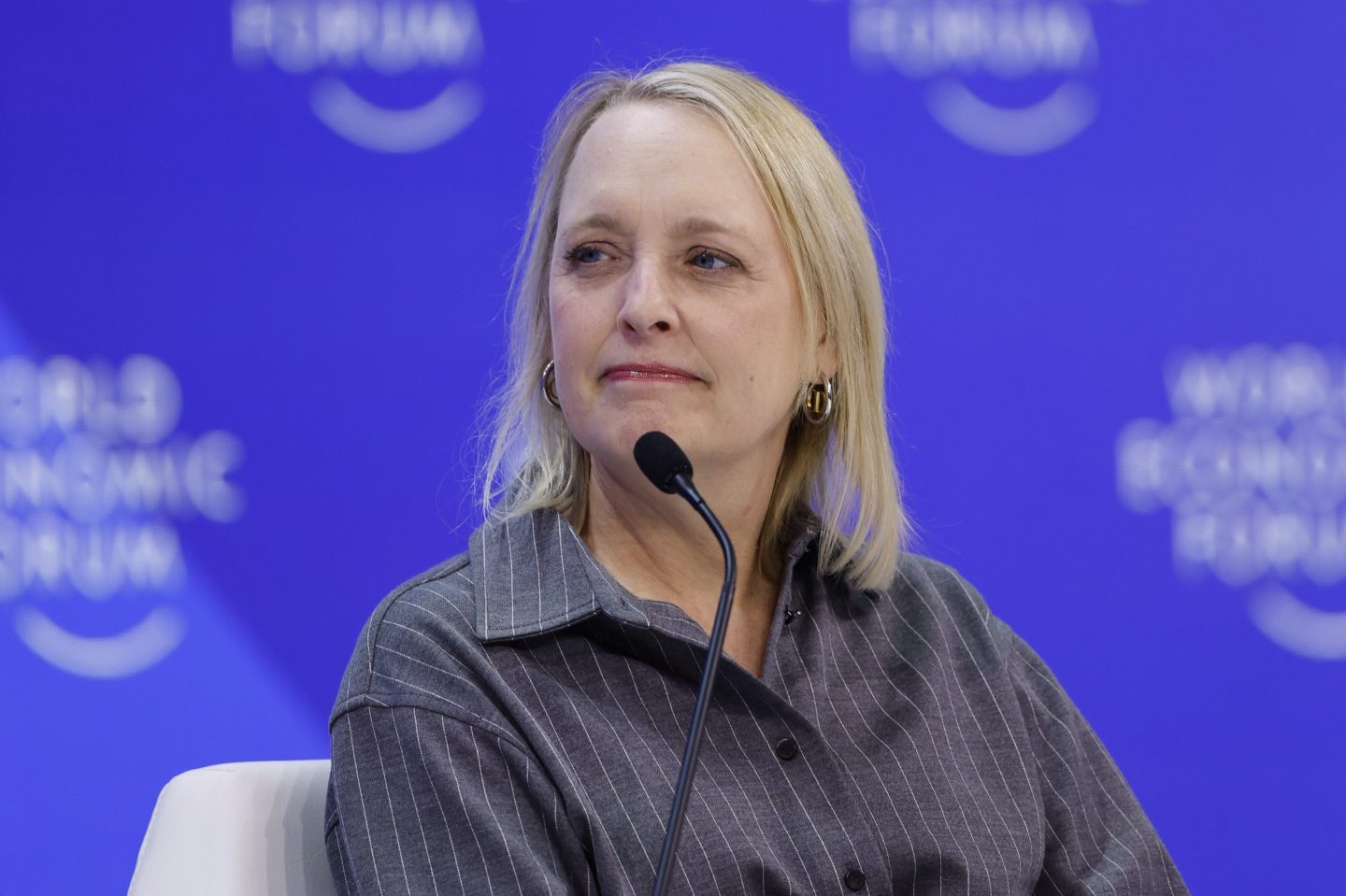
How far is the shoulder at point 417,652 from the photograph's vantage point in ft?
3.85

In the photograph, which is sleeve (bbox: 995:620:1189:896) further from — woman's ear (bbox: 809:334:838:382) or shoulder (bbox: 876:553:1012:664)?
woman's ear (bbox: 809:334:838:382)

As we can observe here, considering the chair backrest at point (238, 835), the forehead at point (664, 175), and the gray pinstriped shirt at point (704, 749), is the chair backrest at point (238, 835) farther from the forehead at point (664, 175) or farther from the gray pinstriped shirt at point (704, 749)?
the forehead at point (664, 175)

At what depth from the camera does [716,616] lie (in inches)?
39.8

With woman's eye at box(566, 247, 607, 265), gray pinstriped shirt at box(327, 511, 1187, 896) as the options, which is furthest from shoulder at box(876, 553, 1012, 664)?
woman's eye at box(566, 247, 607, 265)

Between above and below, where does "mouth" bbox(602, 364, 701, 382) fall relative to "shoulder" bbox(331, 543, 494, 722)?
above

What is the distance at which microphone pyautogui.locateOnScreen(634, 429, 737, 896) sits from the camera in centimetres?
85

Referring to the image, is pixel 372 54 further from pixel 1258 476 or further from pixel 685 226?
pixel 1258 476

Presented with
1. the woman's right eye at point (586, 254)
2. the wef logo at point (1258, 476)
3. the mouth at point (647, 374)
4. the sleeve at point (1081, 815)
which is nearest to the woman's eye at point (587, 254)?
the woman's right eye at point (586, 254)

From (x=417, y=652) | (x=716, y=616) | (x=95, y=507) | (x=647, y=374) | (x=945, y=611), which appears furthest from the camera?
(x=95, y=507)

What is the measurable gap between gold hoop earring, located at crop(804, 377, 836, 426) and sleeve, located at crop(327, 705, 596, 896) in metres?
0.54

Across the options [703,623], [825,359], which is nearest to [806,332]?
[825,359]

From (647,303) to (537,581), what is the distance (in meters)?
0.28

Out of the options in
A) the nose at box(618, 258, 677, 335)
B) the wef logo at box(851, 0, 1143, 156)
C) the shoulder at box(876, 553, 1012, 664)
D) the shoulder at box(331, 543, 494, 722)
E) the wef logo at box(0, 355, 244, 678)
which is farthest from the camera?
the wef logo at box(851, 0, 1143, 156)

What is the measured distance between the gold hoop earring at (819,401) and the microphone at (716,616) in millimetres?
458
